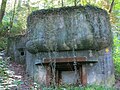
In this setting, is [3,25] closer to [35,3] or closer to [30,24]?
[35,3]

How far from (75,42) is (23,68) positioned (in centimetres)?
305

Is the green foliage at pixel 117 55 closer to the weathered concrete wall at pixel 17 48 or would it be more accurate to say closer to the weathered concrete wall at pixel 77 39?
the weathered concrete wall at pixel 77 39

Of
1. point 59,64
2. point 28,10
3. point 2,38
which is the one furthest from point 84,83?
point 28,10

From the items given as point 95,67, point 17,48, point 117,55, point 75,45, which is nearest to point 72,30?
point 75,45

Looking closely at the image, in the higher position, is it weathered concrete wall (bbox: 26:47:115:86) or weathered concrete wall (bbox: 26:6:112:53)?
weathered concrete wall (bbox: 26:6:112:53)

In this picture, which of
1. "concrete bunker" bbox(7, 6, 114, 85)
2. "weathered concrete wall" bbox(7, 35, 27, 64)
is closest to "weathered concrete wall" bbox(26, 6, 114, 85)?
"concrete bunker" bbox(7, 6, 114, 85)

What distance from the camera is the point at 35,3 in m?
16.5

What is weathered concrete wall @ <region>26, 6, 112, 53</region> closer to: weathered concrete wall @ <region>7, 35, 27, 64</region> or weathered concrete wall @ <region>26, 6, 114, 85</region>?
weathered concrete wall @ <region>26, 6, 114, 85</region>

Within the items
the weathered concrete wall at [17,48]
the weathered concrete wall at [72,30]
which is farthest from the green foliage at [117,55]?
the weathered concrete wall at [17,48]

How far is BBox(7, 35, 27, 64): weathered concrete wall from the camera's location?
12056 mm

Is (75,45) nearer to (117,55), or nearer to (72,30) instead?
(72,30)

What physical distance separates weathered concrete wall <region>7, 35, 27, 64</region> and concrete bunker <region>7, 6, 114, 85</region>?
228cm

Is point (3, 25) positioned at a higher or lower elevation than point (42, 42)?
higher

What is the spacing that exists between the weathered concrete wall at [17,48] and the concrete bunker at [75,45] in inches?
89.7
